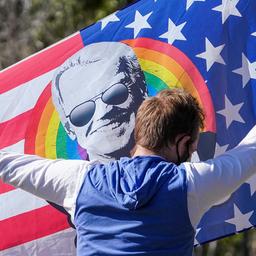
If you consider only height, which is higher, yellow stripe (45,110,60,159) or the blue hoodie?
yellow stripe (45,110,60,159)

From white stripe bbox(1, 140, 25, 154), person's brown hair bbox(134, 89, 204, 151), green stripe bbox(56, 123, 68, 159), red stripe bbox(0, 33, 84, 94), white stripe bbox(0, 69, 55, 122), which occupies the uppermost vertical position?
red stripe bbox(0, 33, 84, 94)

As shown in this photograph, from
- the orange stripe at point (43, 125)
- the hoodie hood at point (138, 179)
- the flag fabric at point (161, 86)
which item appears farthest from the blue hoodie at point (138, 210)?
the orange stripe at point (43, 125)

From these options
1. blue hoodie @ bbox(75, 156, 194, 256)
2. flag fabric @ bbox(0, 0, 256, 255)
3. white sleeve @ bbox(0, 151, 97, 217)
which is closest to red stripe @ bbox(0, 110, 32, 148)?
flag fabric @ bbox(0, 0, 256, 255)

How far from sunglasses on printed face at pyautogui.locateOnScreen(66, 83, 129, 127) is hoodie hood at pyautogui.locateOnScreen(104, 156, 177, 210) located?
1064mm

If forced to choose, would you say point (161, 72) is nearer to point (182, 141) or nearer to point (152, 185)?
point (182, 141)

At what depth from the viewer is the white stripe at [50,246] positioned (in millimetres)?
4105

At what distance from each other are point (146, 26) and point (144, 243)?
1.47m

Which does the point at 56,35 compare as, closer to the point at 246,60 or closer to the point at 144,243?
the point at 246,60

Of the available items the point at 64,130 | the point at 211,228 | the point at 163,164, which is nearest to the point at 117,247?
the point at 163,164

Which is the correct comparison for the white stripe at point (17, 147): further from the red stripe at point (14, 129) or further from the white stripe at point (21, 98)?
the white stripe at point (21, 98)

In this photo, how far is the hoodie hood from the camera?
3041 mm

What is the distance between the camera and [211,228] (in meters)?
4.02

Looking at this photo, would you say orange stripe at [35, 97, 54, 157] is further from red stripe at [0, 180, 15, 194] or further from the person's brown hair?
the person's brown hair

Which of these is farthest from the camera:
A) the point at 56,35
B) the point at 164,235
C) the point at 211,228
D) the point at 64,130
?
the point at 56,35
